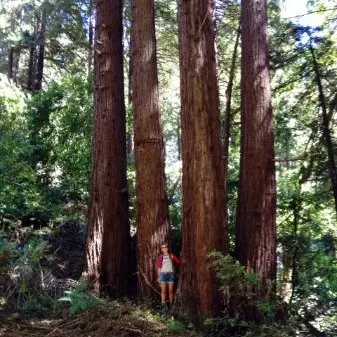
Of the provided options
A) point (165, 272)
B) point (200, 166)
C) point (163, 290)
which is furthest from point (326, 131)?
point (163, 290)

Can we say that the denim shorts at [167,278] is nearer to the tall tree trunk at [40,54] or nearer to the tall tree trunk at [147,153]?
the tall tree trunk at [147,153]

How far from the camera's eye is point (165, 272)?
7965 millimetres

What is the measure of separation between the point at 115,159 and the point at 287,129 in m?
4.12

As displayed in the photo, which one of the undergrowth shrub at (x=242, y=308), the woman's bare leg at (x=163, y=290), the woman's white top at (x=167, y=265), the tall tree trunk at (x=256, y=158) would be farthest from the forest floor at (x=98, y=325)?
the tall tree trunk at (x=256, y=158)

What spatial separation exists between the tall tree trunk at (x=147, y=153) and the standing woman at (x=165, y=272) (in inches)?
9.0

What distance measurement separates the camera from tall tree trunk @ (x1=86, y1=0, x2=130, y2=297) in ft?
28.8

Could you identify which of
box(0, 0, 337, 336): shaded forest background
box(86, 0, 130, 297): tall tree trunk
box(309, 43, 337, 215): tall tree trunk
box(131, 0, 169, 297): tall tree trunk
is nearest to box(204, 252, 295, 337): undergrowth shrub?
box(0, 0, 337, 336): shaded forest background

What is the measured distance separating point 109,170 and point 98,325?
329 centimetres

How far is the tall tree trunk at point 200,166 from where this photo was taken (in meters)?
6.80

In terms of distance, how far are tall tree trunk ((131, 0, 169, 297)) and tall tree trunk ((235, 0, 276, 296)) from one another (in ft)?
4.86

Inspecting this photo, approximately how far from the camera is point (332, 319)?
8539 mm

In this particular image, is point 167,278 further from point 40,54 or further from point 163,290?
point 40,54

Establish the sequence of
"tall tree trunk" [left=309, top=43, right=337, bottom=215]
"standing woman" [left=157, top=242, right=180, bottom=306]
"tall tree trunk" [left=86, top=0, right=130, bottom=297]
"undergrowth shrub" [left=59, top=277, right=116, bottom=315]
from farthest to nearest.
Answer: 1. "tall tree trunk" [left=309, top=43, right=337, bottom=215]
2. "tall tree trunk" [left=86, top=0, right=130, bottom=297]
3. "standing woman" [left=157, top=242, right=180, bottom=306]
4. "undergrowth shrub" [left=59, top=277, right=116, bottom=315]

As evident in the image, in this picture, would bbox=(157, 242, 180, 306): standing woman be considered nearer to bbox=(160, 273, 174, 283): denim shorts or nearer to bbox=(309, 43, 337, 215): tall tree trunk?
bbox=(160, 273, 174, 283): denim shorts
